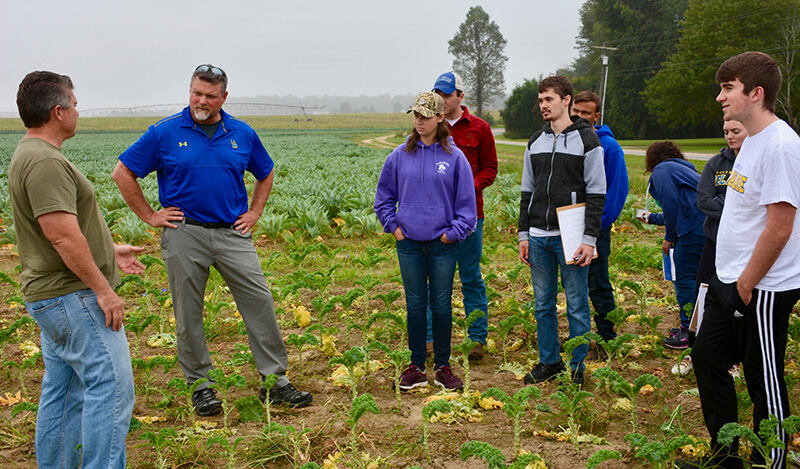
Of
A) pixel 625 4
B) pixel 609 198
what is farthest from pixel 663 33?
pixel 609 198

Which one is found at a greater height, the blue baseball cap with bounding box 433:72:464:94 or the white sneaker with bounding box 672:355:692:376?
the blue baseball cap with bounding box 433:72:464:94

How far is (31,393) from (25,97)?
2.68m

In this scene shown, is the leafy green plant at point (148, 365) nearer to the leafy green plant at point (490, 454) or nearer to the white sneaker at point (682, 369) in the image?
the leafy green plant at point (490, 454)

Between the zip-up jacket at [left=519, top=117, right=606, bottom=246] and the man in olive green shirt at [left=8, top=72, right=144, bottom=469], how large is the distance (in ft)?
8.92

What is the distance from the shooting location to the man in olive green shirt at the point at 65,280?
270 cm

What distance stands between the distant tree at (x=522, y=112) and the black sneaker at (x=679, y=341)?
48.8 meters

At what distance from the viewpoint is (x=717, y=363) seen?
2996 millimetres

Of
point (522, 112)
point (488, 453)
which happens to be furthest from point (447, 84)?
point (522, 112)

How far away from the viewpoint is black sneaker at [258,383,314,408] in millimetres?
4090

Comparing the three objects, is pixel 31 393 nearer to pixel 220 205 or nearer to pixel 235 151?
pixel 220 205

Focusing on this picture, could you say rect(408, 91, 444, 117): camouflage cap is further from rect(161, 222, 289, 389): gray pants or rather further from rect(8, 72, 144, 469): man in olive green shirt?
rect(8, 72, 144, 469): man in olive green shirt

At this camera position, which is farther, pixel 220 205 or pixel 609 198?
pixel 609 198

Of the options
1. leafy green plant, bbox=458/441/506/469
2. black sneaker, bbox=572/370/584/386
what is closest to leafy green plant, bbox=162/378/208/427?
leafy green plant, bbox=458/441/506/469

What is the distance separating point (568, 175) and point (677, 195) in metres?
1.23
